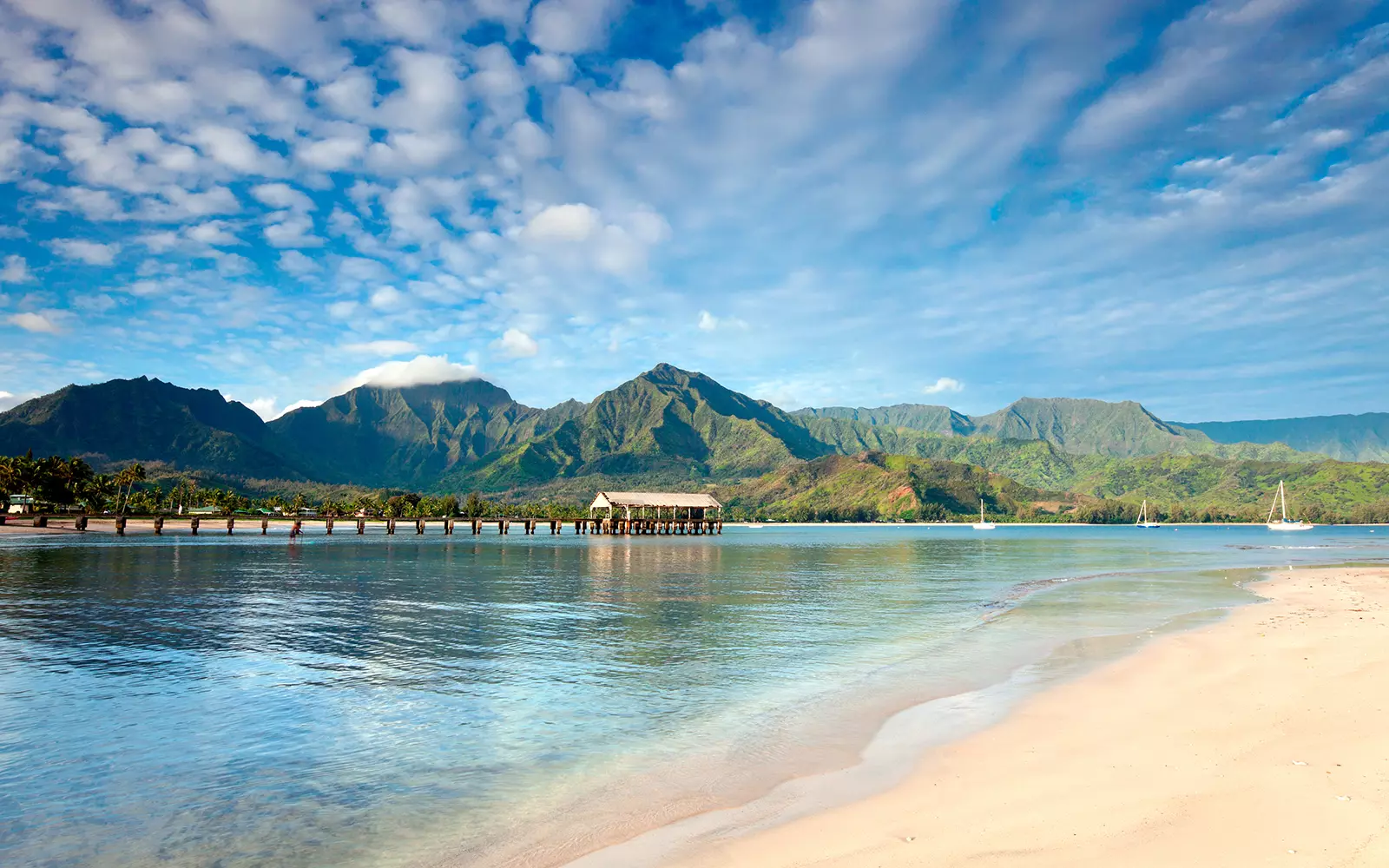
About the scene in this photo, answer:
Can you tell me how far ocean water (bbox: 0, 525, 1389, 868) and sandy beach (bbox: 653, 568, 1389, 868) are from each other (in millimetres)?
1465

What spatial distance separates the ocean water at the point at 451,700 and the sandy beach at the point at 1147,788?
1465 millimetres

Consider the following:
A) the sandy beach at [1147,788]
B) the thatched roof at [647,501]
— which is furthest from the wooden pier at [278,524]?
the sandy beach at [1147,788]

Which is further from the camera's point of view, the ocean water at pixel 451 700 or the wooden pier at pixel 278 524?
the wooden pier at pixel 278 524

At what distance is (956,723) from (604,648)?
10.5m

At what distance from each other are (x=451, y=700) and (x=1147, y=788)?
11.6 meters

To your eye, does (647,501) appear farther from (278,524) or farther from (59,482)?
(59,482)

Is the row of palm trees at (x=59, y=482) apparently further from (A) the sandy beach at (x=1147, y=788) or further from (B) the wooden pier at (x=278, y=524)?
(A) the sandy beach at (x=1147, y=788)

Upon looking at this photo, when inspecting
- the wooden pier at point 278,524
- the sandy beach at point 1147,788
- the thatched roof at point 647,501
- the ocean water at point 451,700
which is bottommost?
the wooden pier at point 278,524

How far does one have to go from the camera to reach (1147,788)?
843 cm

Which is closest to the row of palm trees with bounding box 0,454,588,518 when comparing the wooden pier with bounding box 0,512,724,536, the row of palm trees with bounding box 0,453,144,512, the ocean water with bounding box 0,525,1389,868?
the row of palm trees with bounding box 0,453,144,512

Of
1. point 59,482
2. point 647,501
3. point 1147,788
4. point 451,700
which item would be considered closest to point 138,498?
point 59,482

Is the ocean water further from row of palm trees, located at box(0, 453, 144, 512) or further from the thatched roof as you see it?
row of palm trees, located at box(0, 453, 144, 512)

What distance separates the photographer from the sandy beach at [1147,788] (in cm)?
670

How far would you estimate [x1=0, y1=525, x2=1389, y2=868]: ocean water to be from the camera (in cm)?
828
